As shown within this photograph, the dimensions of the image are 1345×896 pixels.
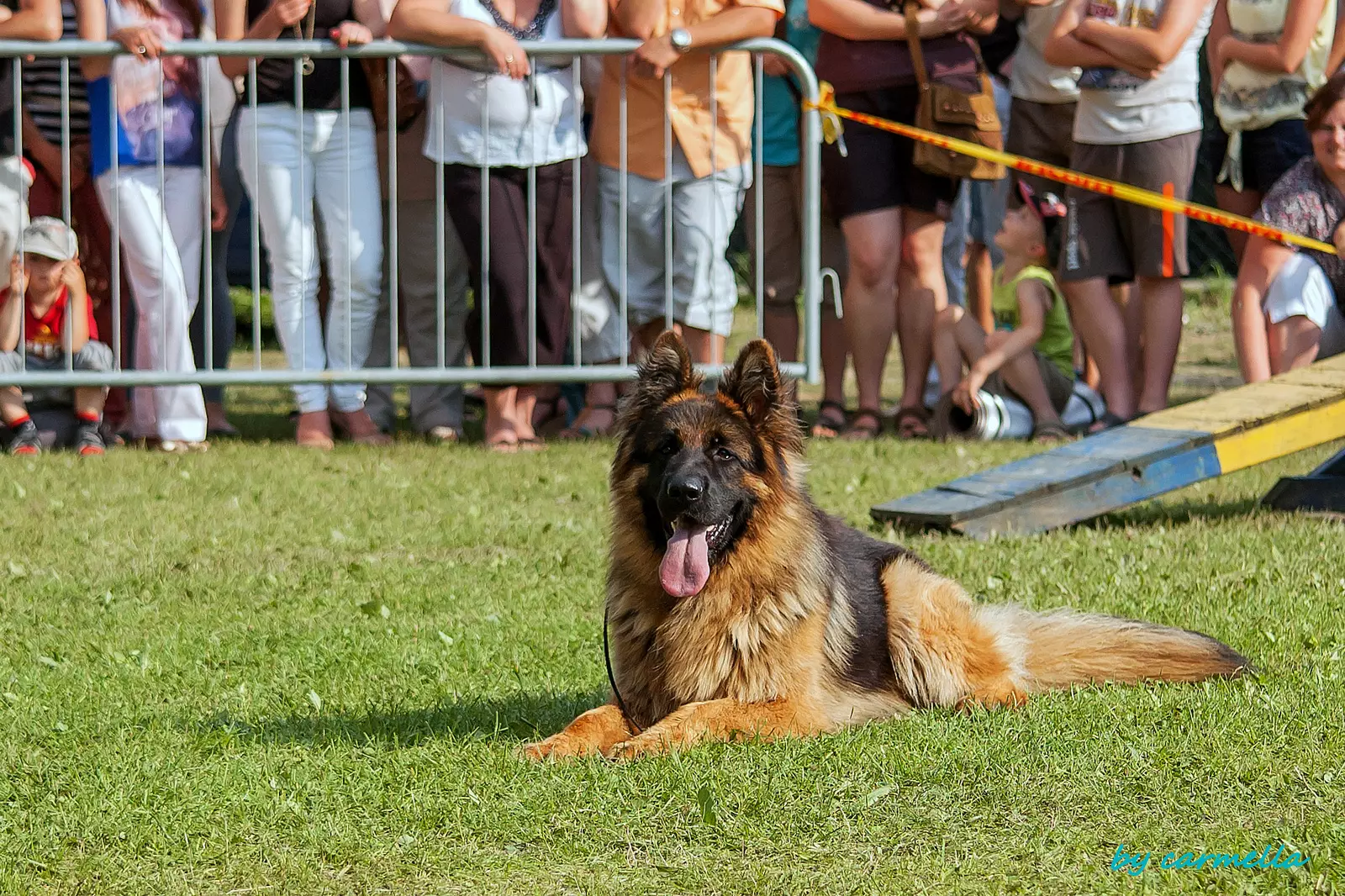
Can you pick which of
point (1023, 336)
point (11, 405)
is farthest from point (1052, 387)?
point (11, 405)

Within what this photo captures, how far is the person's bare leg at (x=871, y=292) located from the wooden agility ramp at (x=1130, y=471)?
262 centimetres

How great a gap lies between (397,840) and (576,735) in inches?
29.0

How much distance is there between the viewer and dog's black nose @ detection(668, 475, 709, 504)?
433 centimetres

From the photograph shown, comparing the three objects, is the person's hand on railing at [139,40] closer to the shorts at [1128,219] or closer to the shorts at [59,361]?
the shorts at [59,361]

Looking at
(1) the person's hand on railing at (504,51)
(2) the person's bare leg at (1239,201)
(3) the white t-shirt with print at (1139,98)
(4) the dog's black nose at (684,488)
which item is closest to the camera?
(4) the dog's black nose at (684,488)

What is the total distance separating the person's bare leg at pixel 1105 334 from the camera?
31.8ft

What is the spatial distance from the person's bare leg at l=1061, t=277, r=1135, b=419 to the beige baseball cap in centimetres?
574

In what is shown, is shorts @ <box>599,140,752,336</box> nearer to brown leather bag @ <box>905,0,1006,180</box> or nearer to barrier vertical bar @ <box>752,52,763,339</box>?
barrier vertical bar @ <box>752,52,763,339</box>

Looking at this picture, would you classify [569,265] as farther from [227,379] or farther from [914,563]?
[914,563]

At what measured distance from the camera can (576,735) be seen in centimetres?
431

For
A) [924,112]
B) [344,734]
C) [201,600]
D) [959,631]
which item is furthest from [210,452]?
[959,631]

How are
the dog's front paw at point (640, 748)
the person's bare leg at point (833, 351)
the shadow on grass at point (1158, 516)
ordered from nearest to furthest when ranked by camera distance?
the dog's front paw at point (640, 748) < the shadow on grass at point (1158, 516) < the person's bare leg at point (833, 351)

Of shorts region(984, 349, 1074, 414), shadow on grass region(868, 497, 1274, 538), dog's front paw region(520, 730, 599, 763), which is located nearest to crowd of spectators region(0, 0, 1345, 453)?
shorts region(984, 349, 1074, 414)

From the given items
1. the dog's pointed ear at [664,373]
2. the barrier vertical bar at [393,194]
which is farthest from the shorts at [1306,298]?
the dog's pointed ear at [664,373]
